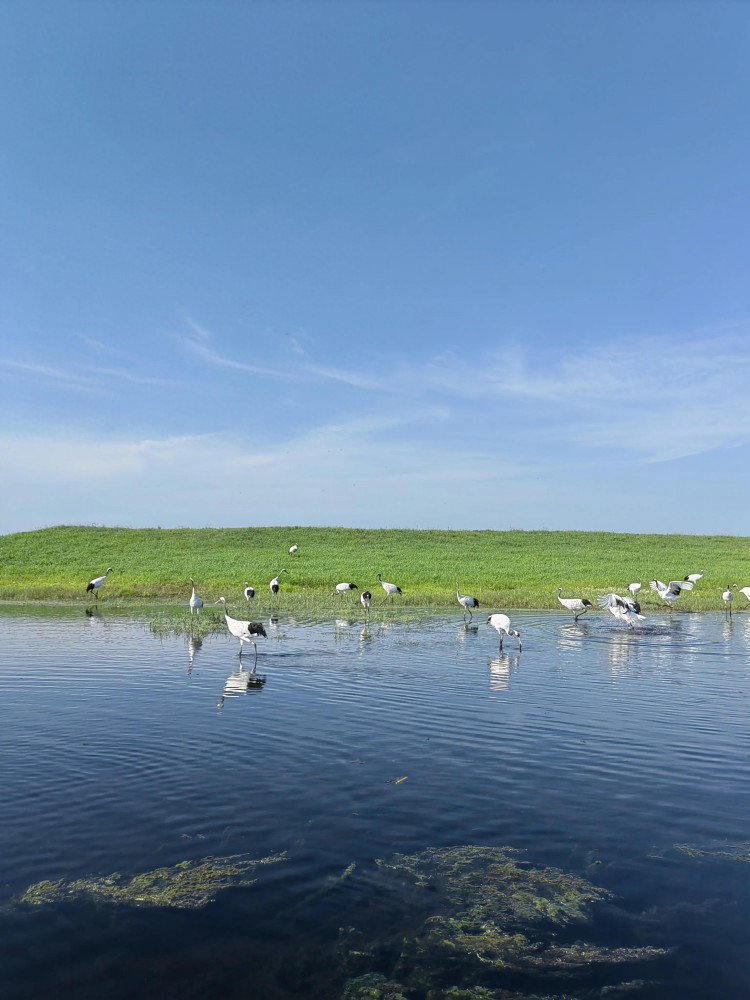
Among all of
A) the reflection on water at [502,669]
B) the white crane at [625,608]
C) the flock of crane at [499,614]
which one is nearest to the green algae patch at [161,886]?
the reflection on water at [502,669]

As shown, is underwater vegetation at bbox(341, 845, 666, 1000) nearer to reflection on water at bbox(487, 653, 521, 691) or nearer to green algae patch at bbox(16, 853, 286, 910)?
green algae patch at bbox(16, 853, 286, 910)

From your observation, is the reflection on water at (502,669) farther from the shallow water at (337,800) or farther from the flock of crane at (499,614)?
the flock of crane at (499,614)

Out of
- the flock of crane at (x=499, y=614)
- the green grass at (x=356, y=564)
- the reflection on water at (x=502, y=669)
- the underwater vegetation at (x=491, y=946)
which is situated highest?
the green grass at (x=356, y=564)

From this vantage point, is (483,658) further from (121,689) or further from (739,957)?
(739,957)

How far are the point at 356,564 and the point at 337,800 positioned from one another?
50.2 meters

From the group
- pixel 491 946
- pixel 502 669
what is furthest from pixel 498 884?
pixel 502 669

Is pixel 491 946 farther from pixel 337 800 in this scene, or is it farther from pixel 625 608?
pixel 625 608

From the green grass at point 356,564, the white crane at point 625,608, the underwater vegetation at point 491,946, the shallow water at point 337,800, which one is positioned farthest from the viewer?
the green grass at point 356,564

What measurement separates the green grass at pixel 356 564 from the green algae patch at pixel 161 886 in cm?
3076

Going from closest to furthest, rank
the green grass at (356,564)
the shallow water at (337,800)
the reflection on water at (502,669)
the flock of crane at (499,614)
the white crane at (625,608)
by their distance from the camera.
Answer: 1. the shallow water at (337,800)
2. the reflection on water at (502,669)
3. the flock of crane at (499,614)
4. the white crane at (625,608)
5. the green grass at (356,564)

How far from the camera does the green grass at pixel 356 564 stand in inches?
1853

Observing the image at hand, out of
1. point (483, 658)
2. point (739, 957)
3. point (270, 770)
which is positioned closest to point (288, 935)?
point (739, 957)

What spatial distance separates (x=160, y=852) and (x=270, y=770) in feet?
11.0

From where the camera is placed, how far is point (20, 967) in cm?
704
